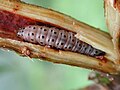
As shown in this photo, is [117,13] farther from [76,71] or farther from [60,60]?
[76,71]

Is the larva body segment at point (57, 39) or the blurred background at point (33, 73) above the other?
the larva body segment at point (57, 39)

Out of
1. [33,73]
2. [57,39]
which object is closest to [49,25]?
[57,39]

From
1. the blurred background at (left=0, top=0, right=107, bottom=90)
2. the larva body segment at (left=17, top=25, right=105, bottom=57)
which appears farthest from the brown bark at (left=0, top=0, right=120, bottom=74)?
the blurred background at (left=0, top=0, right=107, bottom=90)

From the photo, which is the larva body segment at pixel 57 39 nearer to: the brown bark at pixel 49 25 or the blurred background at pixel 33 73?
the brown bark at pixel 49 25

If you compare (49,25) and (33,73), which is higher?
(49,25)

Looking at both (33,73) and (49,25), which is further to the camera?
(33,73)

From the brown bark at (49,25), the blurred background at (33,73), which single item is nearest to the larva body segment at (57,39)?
the brown bark at (49,25)

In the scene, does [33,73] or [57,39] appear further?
[33,73]

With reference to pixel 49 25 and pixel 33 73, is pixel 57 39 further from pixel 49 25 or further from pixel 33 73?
pixel 33 73
